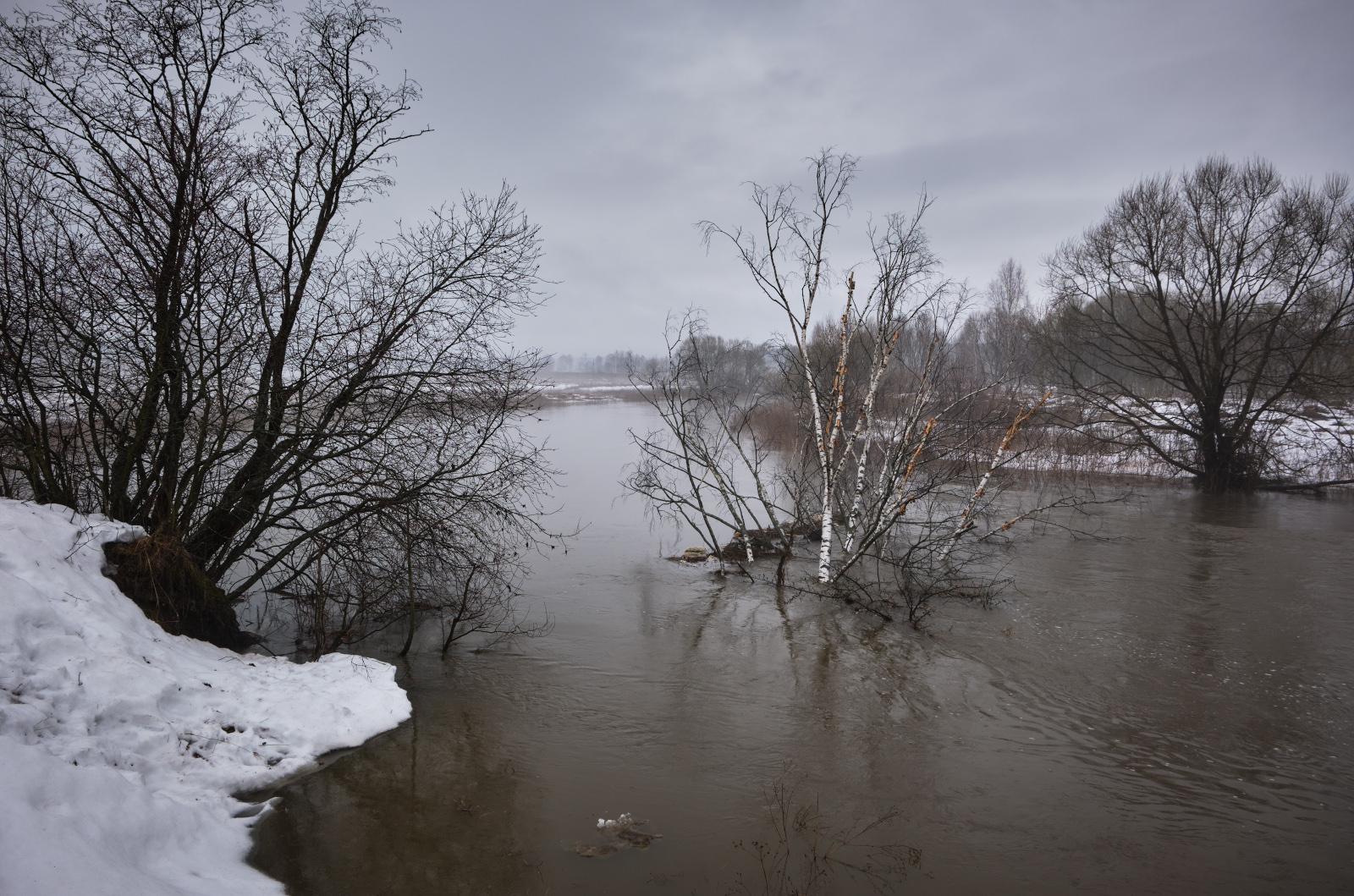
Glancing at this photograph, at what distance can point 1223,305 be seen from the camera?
22406mm

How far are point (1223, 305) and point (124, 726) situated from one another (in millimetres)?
26928

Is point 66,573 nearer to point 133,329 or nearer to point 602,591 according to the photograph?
point 133,329

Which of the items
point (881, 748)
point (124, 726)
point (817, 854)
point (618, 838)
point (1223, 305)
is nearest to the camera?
point (124, 726)

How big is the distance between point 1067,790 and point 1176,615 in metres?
6.18

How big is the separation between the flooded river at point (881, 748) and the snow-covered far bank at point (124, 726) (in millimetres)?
436

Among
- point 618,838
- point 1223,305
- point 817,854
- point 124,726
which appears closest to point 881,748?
point 817,854

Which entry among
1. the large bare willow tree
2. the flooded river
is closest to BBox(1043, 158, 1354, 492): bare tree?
the flooded river

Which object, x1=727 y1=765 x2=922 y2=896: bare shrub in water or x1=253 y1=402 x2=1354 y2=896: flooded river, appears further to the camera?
x1=253 y1=402 x2=1354 y2=896: flooded river

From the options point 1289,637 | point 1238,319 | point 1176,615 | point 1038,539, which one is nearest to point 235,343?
point 1176,615

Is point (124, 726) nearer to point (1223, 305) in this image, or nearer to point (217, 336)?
point (217, 336)

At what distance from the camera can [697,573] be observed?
14344mm

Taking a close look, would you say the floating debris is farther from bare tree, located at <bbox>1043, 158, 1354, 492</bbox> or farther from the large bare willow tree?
bare tree, located at <bbox>1043, 158, 1354, 492</bbox>

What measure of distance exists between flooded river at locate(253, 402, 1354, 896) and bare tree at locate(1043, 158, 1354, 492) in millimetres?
11428

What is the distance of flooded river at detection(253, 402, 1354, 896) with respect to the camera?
566 centimetres
